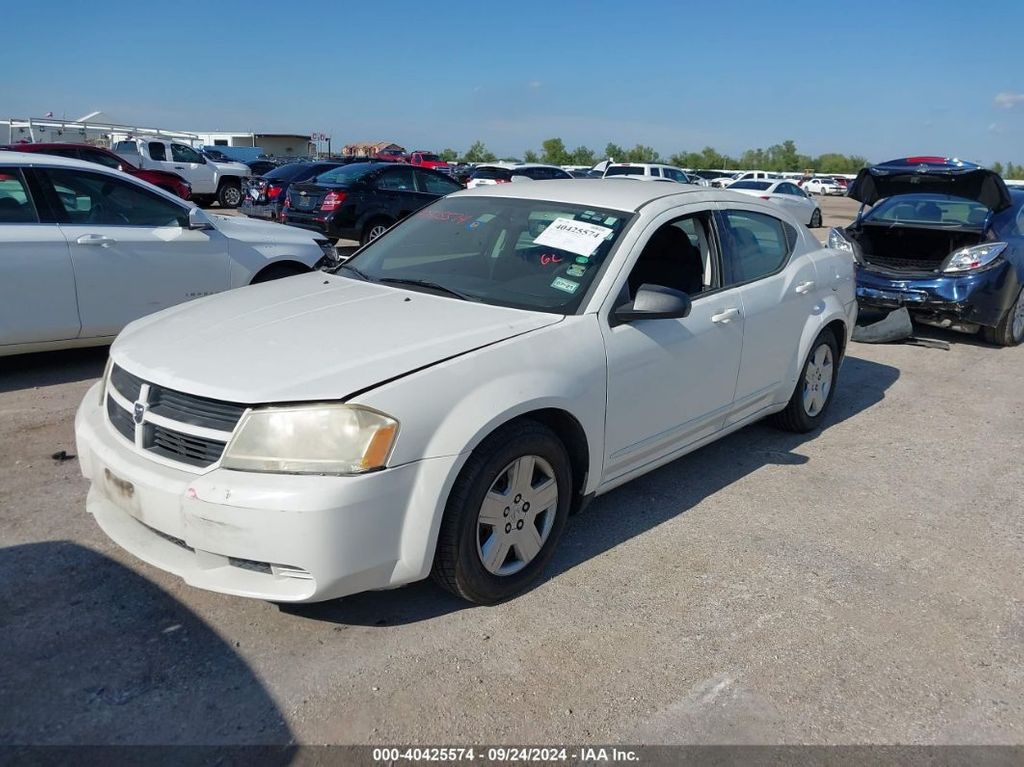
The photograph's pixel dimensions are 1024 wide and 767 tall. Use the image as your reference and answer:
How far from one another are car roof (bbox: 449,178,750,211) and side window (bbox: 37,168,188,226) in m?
2.93

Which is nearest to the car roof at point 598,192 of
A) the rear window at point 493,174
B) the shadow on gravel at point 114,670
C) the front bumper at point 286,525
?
the front bumper at point 286,525

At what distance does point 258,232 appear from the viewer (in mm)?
7008

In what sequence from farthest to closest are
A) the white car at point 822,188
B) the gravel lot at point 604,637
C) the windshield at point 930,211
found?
the white car at point 822,188 < the windshield at point 930,211 < the gravel lot at point 604,637

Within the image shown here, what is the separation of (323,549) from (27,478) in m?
2.47

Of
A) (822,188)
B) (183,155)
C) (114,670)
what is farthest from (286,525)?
(822,188)

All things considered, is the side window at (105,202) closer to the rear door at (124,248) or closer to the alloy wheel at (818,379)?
the rear door at (124,248)

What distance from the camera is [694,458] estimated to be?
4.99 meters

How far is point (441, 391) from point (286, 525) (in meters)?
0.69

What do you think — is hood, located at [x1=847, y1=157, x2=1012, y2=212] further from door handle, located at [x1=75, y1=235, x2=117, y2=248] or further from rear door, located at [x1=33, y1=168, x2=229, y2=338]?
door handle, located at [x1=75, y1=235, x2=117, y2=248]

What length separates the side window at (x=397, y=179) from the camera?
13.8 meters

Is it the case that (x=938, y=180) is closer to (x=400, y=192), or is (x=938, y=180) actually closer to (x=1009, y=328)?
(x=1009, y=328)

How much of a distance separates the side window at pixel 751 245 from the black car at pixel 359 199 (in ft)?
28.0

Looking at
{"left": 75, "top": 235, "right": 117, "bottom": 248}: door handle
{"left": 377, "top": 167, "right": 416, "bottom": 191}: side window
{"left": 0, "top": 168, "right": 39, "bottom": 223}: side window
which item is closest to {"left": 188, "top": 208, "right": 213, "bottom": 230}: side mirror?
{"left": 75, "top": 235, "right": 117, "bottom": 248}: door handle

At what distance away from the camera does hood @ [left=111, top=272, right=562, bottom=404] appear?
113 inches
